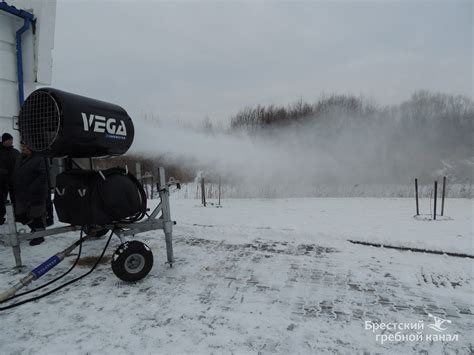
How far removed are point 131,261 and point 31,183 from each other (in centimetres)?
264

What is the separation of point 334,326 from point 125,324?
1.82 metres

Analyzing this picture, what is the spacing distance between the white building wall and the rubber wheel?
4.24 metres

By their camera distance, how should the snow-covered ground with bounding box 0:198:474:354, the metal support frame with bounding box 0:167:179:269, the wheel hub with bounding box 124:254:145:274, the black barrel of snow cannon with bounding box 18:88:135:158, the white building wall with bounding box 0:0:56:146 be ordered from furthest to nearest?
1. the white building wall with bounding box 0:0:56:146
2. the metal support frame with bounding box 0:167:179:269
3. the wheel hub with bounding box 124:254:145:274
4. the black barrel of snow cannon with bounding box 18:88:135:158
5. the snow-covered ground with bounding box 0:198:474:354

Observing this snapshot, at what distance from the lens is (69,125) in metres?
3.08

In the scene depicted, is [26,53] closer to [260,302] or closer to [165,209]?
[165,209]

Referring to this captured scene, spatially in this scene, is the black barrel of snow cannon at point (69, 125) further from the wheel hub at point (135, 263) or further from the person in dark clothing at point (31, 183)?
the person in dark clothing at point (31, 183)

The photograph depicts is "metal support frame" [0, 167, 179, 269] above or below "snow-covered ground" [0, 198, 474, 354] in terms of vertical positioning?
above

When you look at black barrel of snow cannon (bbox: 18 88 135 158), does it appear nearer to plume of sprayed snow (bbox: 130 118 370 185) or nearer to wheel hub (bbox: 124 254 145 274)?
wheel hub (bbox: 124 254 145 274)

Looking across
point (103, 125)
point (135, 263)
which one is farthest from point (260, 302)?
point (103, 125)

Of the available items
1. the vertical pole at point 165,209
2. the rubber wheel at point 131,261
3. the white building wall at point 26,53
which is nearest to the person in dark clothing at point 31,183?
the white building wall at point 26,53

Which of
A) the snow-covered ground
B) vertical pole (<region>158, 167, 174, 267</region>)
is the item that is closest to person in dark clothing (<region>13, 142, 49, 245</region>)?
the snow-covered ground

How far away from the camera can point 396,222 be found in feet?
23.2

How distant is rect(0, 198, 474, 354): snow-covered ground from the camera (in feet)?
7.80

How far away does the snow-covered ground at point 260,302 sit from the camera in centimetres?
238
